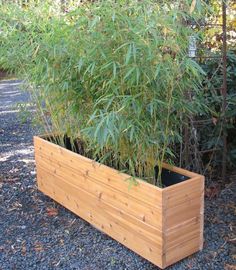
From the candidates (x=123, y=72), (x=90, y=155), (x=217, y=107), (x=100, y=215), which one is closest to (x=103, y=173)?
(x=100, y=215)

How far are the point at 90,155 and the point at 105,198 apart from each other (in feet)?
1.46

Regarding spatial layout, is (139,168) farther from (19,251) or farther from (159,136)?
(19,251)

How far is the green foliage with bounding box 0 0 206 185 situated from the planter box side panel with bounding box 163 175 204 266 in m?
0.23

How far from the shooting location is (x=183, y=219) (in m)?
2.09

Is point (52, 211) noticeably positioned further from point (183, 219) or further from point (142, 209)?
point (183, 219)

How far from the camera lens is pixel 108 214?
2342 mm

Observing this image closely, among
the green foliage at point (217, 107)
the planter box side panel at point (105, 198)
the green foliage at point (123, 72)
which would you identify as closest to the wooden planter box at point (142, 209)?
the planter box side panel at point (105, 198)

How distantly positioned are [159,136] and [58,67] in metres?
0.70

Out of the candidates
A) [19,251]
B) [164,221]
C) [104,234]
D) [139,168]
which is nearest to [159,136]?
[139,168]

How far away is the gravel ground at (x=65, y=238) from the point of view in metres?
2.18

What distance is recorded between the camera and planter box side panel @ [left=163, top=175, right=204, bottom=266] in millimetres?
2004

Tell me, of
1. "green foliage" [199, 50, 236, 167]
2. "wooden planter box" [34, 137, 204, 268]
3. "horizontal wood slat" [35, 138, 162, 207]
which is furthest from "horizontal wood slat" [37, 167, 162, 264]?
"green foliage" [199, 50, 236, 167]

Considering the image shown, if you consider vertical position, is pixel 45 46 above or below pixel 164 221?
above

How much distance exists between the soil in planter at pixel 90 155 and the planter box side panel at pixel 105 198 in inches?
4.5
